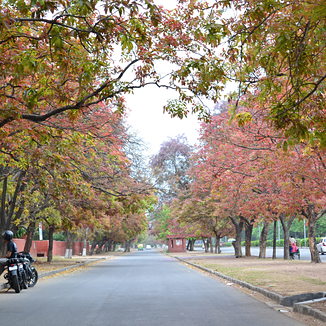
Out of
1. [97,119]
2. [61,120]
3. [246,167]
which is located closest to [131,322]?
[61,120]

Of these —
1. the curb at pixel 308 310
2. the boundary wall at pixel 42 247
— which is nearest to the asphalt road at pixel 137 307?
the curb at pixel 308 310

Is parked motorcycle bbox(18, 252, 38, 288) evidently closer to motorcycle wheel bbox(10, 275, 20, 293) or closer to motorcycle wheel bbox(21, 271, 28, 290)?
motorcycle wheel bbox(21, 271, 28, 290)

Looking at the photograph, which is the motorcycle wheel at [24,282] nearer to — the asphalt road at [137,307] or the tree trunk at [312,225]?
the asphalt road at [137,307]

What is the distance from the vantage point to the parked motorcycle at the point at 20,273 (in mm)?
14359

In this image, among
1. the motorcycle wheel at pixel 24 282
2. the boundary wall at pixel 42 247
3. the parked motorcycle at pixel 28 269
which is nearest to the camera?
the motorcycle wheel at pixel 24 282

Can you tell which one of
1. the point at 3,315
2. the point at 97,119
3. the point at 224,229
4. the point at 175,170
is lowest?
the point at 3,315

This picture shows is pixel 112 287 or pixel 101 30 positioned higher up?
pixel 101 30

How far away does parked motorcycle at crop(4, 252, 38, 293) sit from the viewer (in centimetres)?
1436

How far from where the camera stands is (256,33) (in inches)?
359

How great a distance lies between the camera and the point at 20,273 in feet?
50.0

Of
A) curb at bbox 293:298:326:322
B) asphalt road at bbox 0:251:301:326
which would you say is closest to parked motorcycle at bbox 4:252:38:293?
asphalt road at bbox 0:251:301:326

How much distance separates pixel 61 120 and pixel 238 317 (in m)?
10.3

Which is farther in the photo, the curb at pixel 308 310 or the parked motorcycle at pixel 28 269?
the parked motorcycle at pixel 28 269

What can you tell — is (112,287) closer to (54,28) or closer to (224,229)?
(54,28)
